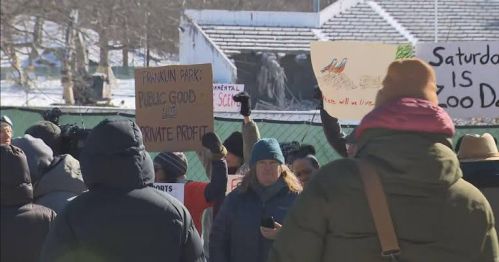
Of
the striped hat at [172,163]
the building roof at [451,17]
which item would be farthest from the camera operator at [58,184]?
the building roof at [451,17]

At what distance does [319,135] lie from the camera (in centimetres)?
1017

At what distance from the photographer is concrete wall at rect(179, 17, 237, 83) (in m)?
34.3

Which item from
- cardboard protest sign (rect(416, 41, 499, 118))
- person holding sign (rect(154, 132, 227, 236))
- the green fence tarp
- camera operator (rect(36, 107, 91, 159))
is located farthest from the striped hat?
the green fence tarp

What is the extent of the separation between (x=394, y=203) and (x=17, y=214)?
2.01 m

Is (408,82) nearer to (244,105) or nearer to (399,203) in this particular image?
(399,203)

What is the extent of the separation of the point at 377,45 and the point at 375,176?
14.9 ft

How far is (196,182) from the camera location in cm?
656

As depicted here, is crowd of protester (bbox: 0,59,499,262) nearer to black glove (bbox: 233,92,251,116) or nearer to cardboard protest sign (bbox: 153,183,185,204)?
cardboard protest sign (bbox: 153,183,185,204)

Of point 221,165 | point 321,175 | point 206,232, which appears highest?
point 321,175

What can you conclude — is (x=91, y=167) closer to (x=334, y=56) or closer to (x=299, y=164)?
(x=299, y=164)

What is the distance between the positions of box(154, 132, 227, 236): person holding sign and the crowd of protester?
7cm

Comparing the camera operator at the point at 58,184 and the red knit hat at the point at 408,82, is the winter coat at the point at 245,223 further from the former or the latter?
the red knit hat at the point at 408,82

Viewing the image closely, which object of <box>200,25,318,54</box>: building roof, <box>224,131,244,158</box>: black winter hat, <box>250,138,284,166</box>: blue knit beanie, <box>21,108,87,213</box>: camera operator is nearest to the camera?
<box>21,108,87,213</box>: camera operator

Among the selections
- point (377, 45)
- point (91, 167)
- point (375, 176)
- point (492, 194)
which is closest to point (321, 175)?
point (375, 176)
